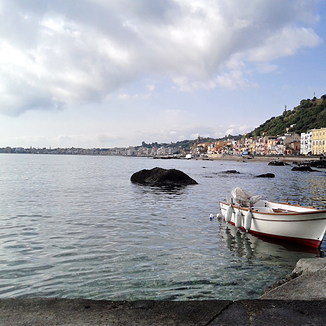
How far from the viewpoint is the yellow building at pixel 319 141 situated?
463 ft

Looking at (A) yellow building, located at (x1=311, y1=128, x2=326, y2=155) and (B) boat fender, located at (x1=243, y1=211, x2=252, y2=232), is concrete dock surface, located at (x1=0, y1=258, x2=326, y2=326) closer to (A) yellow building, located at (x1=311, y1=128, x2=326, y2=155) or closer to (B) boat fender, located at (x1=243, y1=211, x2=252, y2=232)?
(B) boat fender, located at (x1=243, y1=211, x2=252, y2=232)

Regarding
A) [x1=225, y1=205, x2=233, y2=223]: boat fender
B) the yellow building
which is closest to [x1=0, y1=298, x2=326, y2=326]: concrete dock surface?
[x1=225, y1=205, x2=233, y2=223]: boat fender

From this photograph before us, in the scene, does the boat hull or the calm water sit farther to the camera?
the boat hull

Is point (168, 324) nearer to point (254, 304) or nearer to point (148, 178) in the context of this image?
point (254, 304)

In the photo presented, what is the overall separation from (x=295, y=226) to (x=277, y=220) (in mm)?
820

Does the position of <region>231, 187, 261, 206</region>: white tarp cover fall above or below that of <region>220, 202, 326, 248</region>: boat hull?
above

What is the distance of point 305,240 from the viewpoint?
13.7 metres

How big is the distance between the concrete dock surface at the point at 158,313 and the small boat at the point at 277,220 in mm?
8343

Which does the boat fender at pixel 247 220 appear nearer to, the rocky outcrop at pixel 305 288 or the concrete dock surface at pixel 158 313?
the rocky outcrop at pixel 305 288

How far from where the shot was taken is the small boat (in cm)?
1335

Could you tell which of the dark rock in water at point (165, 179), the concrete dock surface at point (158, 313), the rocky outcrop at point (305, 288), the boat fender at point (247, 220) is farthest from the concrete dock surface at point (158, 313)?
the dark rock in water at point (165, 179)

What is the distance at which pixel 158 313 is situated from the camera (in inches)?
201

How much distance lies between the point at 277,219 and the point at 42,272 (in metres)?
9.48

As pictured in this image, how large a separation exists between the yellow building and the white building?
3.79 m
